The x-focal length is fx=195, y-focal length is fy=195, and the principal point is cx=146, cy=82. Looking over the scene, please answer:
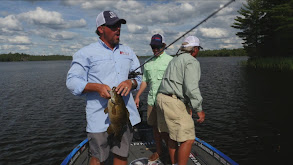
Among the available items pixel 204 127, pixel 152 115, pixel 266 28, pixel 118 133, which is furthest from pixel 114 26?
pixel 266 28

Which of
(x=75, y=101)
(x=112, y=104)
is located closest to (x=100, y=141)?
(x=112, y=104)

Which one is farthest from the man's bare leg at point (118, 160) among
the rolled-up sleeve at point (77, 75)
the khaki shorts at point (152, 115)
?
the khaki shorts at point (152, 115)

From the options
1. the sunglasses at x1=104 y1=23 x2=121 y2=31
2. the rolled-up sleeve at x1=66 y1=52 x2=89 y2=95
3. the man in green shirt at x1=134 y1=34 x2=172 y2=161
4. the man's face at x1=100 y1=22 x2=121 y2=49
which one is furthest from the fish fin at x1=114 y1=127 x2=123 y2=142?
the man in green shirt at x1=134 y1=34 x2=172 y2=161

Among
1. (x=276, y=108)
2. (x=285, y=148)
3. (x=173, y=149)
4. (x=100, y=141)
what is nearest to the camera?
(x=100, y=141)

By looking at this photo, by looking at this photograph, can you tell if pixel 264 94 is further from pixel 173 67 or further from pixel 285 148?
pixel 173 67

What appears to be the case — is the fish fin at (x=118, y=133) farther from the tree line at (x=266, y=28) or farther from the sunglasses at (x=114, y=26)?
the tree line at (x=266, y=28)

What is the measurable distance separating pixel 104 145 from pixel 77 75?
1.05m

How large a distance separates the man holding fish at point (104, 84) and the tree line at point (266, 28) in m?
42.7

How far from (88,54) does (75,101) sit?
59.9 feet

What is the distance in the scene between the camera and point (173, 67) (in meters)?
3.63

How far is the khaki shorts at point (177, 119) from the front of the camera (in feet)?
11.6

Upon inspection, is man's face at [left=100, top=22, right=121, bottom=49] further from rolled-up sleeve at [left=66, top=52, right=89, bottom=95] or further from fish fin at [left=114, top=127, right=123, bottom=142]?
fish fin at [left=114, top=127, right=123, bottom=142]

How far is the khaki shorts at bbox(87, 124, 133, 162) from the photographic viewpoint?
267cm

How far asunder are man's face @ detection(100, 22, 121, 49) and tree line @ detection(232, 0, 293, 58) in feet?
140
